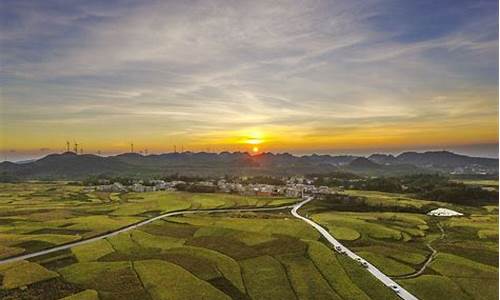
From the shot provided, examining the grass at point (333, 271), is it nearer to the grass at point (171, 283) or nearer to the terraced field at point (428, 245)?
the terraced field at point (428, 245)

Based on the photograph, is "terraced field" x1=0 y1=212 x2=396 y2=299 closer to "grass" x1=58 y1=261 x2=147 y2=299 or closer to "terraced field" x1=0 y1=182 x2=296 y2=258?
"grass" x1=58 y1=261 x2=147 y2=299

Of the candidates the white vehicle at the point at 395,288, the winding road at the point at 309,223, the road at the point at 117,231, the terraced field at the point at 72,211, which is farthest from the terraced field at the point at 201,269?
the terraced field at the point at 72,211

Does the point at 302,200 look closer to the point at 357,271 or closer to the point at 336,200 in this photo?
the point at 336,200

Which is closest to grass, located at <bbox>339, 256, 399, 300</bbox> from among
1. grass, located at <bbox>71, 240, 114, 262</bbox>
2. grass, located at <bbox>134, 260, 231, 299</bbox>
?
grass, located at <bbox>134, 260, 231, 299</bbox>

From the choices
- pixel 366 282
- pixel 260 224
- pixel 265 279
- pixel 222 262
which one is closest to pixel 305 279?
pixel 265 279

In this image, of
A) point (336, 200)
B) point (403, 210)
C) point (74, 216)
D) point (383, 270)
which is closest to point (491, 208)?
point (403, 210)
